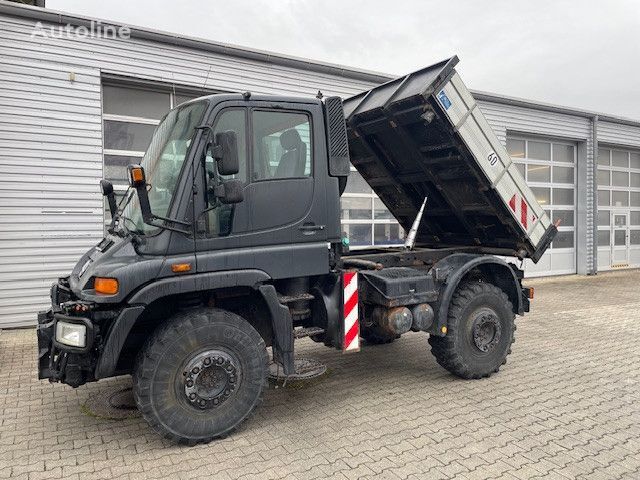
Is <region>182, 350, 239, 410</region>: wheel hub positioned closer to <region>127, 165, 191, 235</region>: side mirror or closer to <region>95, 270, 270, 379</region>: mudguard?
<region>95, 270, 270, 379</region>: mudguard

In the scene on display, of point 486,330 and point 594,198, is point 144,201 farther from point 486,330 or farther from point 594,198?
point 594,198

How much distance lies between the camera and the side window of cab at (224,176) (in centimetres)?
381

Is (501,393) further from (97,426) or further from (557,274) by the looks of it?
(557,274)

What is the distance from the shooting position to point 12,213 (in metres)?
7.70

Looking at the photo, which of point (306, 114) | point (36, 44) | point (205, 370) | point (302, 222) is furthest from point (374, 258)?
point (36, 44)

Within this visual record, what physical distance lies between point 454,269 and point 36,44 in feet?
24.1

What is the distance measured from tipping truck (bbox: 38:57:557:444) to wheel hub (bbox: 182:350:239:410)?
0.01 metres

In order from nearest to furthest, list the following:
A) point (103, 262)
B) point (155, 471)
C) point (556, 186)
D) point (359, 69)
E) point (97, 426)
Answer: point (155, 471)
point (103, 262)
point (97, 426)
point (359, 69)
point (556, 186)

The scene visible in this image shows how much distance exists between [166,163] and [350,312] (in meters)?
2.14

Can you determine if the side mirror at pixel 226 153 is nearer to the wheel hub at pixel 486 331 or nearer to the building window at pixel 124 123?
the wheel hub at pixel 486 331

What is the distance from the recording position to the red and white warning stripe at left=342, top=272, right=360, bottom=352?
4586mm

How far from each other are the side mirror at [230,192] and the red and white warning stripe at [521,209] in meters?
Answer: 3.13

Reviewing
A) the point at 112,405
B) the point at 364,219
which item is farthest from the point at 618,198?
the point at 112,405

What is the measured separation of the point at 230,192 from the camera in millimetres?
3668
